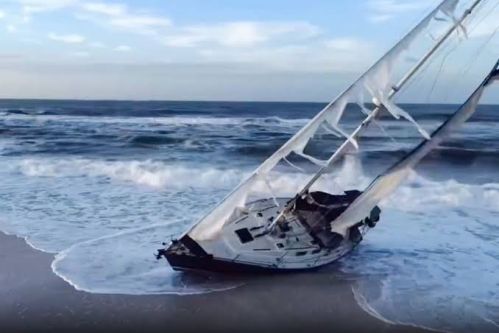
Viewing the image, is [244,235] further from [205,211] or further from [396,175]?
[205,211]

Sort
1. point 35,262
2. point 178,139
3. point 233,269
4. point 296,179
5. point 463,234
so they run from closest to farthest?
point 233,269 → point 35,262 → point 463,234 → point 296,179 → point 178,139

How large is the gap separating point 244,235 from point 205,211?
6.30 m

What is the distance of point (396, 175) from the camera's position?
14812mm

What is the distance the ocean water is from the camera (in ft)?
41.7

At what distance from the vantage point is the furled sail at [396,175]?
14484 mm

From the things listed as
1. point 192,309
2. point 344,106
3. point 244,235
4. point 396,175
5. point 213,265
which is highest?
point 344,106

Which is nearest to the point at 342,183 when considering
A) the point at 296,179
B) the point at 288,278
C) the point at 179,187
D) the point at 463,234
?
the point at 296,179

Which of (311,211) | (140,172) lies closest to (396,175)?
(311,211)

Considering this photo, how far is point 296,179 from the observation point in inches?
1088

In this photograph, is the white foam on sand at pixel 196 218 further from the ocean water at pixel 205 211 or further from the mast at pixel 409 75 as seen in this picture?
the mast at pixel 409 75

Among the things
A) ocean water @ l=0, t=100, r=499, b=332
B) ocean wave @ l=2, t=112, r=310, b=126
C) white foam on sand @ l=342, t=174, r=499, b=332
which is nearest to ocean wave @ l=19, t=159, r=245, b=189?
ocean water @ l=0, t=100, r=499, b=332

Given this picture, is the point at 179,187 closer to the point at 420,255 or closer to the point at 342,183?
the point at 342,183

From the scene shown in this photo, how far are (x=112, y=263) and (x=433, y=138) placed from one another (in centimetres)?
802

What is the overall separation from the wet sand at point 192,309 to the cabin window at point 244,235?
3.19 feet
